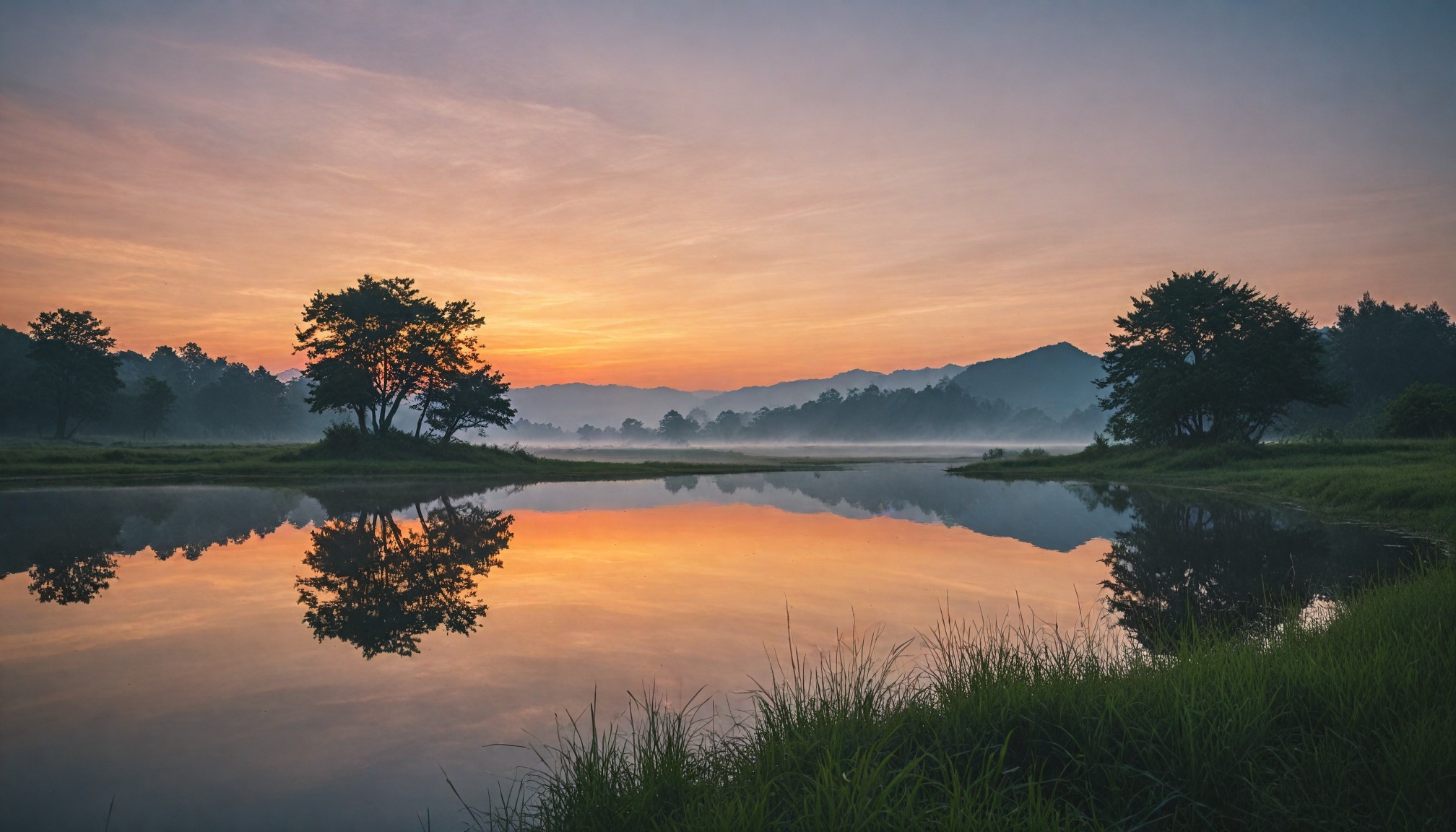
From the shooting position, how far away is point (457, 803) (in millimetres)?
5066

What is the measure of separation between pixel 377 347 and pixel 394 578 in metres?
43.2

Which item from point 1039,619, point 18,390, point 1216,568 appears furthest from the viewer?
point 18,390

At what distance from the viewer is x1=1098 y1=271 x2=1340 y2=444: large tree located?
145ft

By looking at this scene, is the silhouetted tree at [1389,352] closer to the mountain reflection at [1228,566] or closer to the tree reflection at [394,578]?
the mountain reflection at [1228,566]

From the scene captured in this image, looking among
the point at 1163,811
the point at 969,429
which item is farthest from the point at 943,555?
the point at 969,429

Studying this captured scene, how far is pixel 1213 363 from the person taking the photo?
4488 cm

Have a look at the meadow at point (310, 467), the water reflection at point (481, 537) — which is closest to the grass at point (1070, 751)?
the water reflection at point (481, 537)

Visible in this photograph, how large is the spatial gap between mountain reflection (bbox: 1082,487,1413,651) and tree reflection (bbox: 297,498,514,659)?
8.80 m

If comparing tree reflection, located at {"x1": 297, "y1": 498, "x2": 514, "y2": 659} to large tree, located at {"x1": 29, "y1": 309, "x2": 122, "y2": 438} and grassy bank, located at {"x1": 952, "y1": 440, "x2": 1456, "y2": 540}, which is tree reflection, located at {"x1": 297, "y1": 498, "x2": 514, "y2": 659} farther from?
large tree, located at {"x1": 29, "y1": 309, "x2": 122, "y2": 438}

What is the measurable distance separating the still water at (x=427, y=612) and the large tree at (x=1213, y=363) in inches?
946

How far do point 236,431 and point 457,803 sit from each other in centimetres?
15059

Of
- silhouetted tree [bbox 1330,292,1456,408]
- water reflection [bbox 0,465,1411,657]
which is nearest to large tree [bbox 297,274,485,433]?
water reflection [bbox 0,465,1411,657]

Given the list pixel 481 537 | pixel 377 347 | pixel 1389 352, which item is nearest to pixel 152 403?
pixel 377 347

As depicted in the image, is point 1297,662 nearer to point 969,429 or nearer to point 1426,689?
point 1426,689
